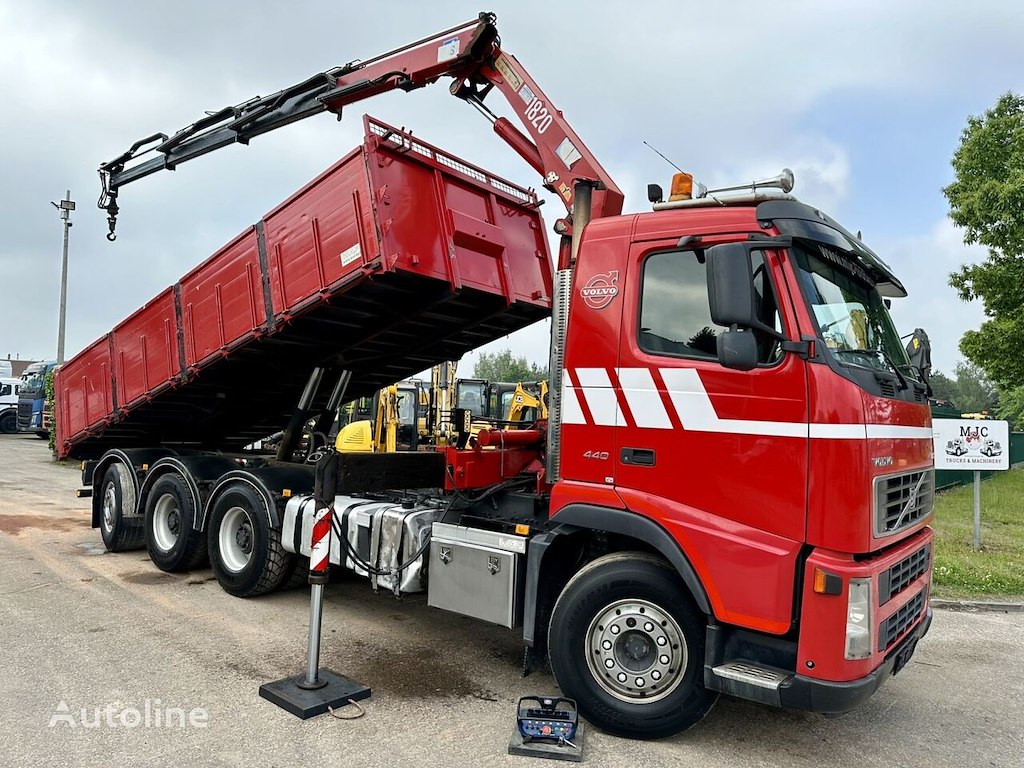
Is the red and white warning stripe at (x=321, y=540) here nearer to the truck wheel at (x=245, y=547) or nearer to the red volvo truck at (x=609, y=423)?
the red volvo truck at (x=609, y=423)

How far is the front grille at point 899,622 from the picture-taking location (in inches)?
150

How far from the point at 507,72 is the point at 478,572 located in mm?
3964

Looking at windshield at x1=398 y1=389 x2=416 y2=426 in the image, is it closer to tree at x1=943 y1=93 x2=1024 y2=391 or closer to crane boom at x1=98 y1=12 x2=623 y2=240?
crane boom at x1=98 y1=12 x2=623 y2=240

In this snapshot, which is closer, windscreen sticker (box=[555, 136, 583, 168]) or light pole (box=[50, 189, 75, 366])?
windscreen sticker (box=[555, 136, 583, 168])

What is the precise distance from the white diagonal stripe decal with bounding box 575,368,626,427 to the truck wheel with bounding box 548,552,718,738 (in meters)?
0.79

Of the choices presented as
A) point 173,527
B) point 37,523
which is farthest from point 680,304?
point 37,523

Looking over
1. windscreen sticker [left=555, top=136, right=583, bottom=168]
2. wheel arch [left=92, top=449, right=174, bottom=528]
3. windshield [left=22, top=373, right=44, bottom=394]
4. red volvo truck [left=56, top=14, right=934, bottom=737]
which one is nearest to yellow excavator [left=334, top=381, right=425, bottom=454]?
wheel arch [left=92, top=449, right=174, bottom=528]

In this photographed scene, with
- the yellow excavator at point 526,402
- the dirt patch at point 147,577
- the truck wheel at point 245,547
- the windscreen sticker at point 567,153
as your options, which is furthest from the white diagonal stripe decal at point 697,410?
the yellow excavator at point 526,402

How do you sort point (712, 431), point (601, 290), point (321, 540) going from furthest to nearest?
point (321, 540) → point (601, 290) → point (712, 431)

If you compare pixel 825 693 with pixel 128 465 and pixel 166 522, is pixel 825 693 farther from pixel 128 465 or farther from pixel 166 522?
pixel 128 465

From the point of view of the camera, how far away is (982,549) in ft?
33.3

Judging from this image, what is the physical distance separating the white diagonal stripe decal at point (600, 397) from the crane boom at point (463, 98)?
122cm

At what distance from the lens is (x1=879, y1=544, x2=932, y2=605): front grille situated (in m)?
3.80

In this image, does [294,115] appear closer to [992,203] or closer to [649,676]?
[649,676]
